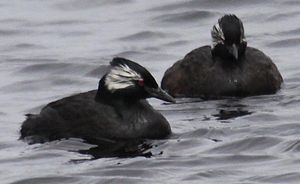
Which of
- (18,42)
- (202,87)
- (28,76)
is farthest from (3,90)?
(18,42)

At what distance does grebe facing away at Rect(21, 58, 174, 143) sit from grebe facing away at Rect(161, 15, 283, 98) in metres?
2.90

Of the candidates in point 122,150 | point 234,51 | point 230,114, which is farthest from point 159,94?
point 234,51

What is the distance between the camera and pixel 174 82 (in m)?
23.6

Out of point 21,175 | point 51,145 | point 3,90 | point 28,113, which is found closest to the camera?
point 21,175

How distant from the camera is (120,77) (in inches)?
803

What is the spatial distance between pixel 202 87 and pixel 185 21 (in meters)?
7.21

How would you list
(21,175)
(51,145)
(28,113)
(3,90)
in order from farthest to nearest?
(3,90) → (28,113) → (51,145) → (21,175)

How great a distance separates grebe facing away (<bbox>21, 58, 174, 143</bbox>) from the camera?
20297 millimetres

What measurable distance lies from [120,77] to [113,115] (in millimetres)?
504

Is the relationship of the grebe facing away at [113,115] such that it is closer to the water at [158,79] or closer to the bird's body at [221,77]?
the water at [158,79]

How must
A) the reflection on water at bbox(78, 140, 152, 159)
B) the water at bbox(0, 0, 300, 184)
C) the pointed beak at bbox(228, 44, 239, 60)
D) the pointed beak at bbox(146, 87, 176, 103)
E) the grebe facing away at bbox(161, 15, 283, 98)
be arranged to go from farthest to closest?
the grebe facing away at bbox(161, 15, 283, 98) < the pointed beak at bbox(228, 44, 239, 60) < the pointed beak at bbox(146, 87, 176, 103) < the reflection on water at bbox(78, 140, 152, 159) < the water at bbox(0, 0, 300, 184)

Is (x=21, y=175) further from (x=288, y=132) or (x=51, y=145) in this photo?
(x=288, y=132)

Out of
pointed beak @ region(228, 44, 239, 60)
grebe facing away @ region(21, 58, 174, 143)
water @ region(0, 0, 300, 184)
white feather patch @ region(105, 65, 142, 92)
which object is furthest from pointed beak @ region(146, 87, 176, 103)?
pointed beak @ region(228, 44, 239, 60)

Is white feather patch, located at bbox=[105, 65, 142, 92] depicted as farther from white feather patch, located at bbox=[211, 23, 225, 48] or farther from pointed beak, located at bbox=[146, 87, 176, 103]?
white feather patch, located at bbox=[211, 23, 225, 48]
